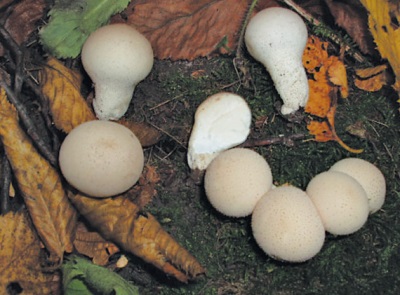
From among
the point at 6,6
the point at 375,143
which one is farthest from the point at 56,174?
the point at 375,143

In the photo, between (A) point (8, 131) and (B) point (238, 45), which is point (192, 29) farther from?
(A) point (8, 131)

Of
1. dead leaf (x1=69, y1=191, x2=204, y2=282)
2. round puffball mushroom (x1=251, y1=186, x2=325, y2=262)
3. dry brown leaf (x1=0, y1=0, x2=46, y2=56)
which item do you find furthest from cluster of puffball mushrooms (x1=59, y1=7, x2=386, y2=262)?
dry brown leaf (x1=0, y1=0, x2=46, y2=56)

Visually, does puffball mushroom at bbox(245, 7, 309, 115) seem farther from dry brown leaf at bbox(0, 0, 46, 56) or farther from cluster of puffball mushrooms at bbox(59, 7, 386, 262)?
dry brown leaf at bbox(0, 0, 46, 56)

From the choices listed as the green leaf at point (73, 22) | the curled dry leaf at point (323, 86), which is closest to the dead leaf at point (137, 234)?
the green leaf at point (73, 22)

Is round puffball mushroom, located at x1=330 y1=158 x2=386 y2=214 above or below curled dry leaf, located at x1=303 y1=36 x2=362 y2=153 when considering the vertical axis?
below

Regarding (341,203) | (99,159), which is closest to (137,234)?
(99,159)

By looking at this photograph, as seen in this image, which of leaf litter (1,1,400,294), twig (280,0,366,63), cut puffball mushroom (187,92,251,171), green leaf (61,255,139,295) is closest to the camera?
green leaf (61,255,139,295)
